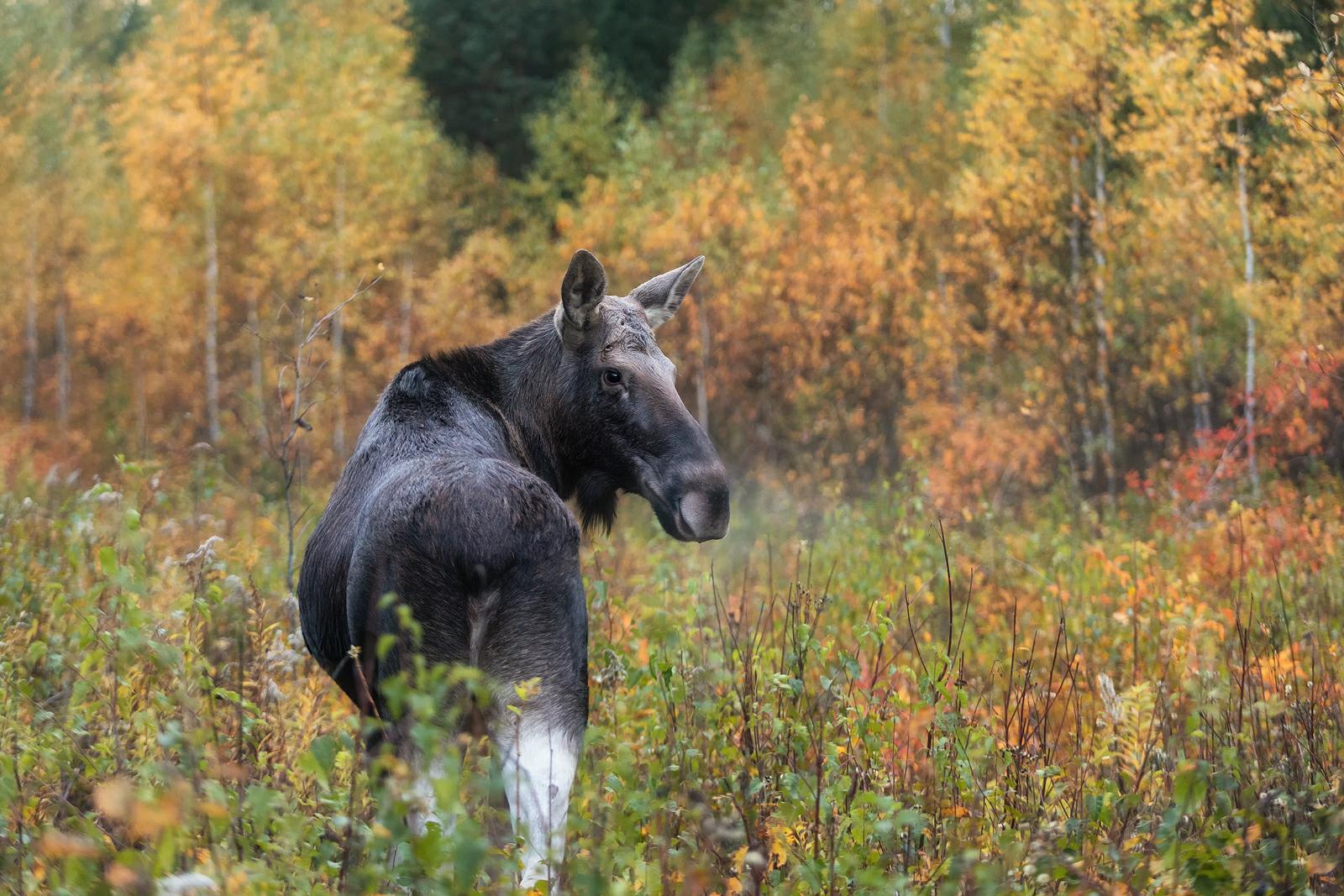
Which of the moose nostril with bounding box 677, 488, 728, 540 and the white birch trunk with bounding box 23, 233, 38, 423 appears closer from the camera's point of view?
the moose nostril with bounding box 677, 488, 728, 540

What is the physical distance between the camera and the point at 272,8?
3016 cm

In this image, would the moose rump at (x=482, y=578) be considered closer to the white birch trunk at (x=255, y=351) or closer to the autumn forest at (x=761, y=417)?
the autumn forest at (x=761, y=417)

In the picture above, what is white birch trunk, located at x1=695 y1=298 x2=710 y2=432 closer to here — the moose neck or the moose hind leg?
the moose neck

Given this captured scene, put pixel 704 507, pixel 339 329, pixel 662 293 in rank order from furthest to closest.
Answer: pixel 339 329 → pixel 662 293 → pixel 704 507

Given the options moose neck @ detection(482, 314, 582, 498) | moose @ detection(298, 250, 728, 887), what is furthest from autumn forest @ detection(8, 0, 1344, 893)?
moose neck @ detection(482, 314, 582, 498)

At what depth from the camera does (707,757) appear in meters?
4.21

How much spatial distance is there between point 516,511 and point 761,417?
53.3ft

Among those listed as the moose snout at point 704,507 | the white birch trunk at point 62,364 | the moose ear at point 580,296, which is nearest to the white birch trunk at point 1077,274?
the moose ear at point 580,296

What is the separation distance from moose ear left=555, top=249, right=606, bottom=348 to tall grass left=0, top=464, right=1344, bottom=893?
40.5 inches

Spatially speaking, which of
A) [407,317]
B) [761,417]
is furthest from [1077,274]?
[407,317]

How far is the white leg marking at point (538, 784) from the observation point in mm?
3037

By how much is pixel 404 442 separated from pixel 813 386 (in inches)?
609

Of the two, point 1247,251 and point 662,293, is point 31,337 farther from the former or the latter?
point 662,293

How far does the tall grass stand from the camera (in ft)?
8.40
